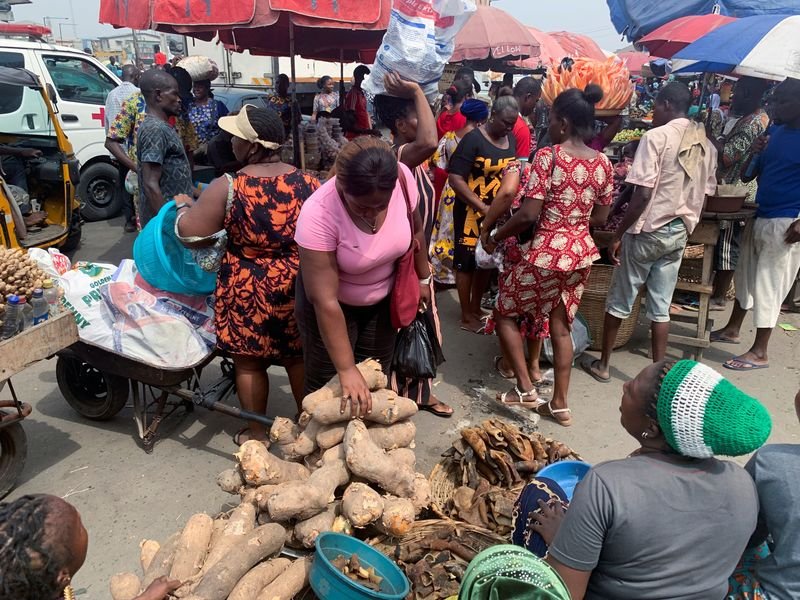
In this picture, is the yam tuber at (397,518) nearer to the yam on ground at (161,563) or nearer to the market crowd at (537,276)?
the market crowd at (537,276)

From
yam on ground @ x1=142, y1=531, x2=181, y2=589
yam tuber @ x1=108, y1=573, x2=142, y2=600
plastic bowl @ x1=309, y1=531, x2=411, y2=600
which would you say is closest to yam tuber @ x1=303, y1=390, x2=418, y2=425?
plastic bowl @ x1=309, y1=531, x2=411, y2=600

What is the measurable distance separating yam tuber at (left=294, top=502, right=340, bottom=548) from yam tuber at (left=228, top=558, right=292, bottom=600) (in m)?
0.10

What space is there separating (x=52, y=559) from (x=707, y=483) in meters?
1.76

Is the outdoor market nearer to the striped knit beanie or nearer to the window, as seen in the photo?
the striped knit beanie

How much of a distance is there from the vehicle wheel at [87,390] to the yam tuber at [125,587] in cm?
192

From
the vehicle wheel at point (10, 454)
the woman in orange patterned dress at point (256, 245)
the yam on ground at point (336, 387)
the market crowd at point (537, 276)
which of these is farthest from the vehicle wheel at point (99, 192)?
the yam on ground at point (336, 387)

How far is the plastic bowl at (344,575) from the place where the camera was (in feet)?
6.48

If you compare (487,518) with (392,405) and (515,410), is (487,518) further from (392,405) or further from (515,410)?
(515,410)

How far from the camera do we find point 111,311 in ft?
11.0

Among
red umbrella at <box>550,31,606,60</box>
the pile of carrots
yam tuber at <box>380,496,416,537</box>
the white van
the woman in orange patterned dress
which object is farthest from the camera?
red umbrella at <box>550,31,606,60</box>

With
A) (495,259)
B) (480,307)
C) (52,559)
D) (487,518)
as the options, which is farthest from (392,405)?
(480,307)

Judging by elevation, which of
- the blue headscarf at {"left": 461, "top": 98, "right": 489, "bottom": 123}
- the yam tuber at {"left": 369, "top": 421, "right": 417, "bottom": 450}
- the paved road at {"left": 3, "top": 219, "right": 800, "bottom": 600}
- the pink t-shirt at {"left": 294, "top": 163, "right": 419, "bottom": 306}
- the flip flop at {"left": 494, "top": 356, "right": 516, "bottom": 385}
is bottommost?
the paved road at {"left": 3, "top": 219, "right": 800, "bottom": 600}

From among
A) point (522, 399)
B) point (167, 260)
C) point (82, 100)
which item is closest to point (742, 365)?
point (522, 399)

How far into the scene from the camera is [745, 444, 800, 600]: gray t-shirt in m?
1.75
